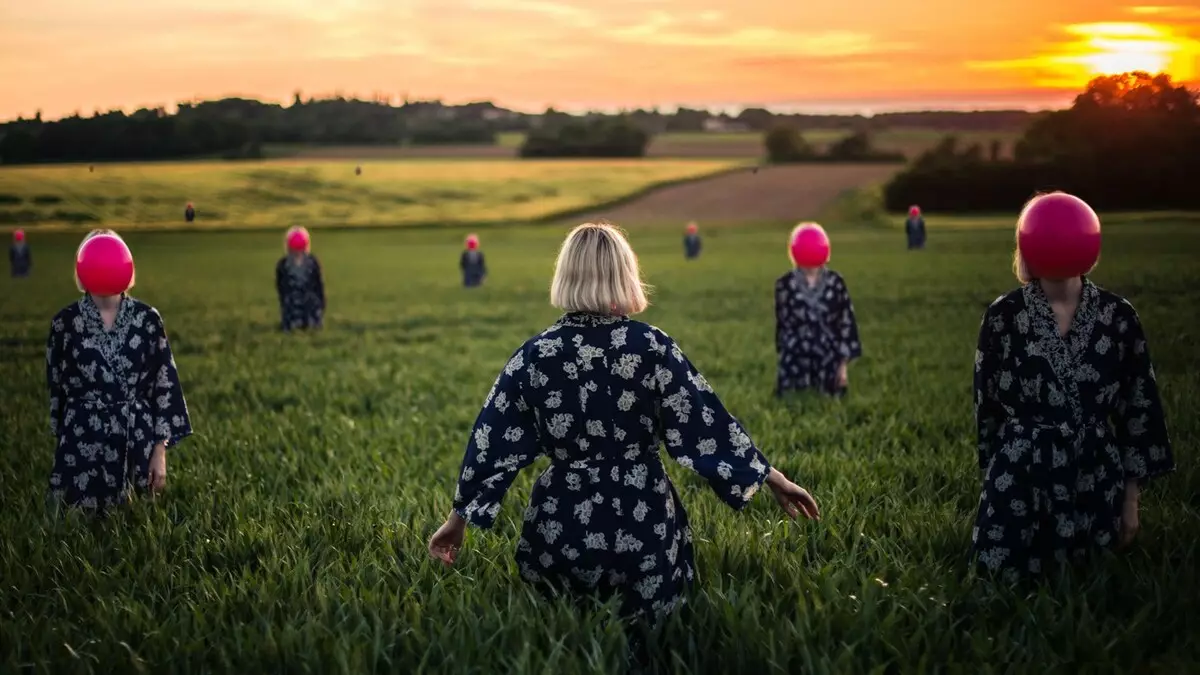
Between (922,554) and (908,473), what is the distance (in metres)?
1.75

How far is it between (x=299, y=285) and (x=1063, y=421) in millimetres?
14163

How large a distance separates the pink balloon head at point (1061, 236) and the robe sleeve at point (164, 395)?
15.4 feet

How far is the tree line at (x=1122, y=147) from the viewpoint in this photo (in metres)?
9.07

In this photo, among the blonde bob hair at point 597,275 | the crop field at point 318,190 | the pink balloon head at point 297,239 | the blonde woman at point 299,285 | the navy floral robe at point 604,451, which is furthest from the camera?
the blonde woman at point 299,285

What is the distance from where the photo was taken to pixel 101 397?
5250mm

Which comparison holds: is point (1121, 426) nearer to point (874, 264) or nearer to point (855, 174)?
point (874, 264)

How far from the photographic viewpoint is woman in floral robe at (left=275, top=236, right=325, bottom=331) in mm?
15500

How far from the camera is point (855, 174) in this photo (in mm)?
28578

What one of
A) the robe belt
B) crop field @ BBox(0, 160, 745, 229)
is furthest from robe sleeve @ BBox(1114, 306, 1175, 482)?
crop field @ BBox(0, 160, 745, 229)

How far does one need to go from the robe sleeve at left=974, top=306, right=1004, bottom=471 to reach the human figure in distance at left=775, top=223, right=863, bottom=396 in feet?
15.7

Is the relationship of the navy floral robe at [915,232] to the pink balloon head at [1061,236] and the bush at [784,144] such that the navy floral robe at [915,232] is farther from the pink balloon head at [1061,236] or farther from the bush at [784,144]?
the pink balloon head at [1061,236]

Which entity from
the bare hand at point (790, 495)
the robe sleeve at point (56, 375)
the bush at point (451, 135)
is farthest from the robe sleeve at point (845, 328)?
the bush at point (451, 135)

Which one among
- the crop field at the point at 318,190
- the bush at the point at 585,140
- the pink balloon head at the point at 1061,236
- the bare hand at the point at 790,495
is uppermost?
the bush at the point at 585,140

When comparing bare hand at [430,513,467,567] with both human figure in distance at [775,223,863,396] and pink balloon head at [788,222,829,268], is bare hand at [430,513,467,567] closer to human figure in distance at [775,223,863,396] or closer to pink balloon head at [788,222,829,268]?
pink balloon head at [788,222,829,268]
